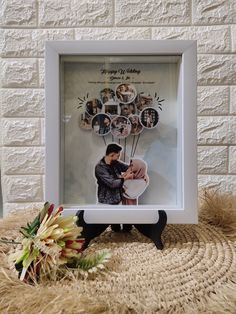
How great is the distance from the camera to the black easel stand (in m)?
0.56

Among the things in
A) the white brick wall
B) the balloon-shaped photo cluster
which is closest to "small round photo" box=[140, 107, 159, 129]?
the balloon-shaped photo cluster

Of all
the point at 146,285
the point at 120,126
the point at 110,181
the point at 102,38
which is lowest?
the point at 146,285

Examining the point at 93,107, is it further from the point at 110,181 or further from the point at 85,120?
the point at 110,181

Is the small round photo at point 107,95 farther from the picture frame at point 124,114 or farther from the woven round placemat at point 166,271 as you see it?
the woven round placemat at point 166,271

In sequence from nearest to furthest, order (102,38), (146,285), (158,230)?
(146,285)
(158,230)
(102,38)

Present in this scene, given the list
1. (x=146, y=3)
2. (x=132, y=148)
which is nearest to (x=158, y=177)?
(x=132, y=148)

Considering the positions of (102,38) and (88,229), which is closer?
(88,229)

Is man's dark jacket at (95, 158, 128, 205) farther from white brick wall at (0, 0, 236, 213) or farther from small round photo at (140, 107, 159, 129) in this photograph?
white brick wall at (0, 0, 236, 213)

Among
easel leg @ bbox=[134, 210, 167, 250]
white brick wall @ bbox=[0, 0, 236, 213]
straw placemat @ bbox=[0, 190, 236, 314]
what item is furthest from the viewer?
white brick wall @ bbox=[0, 0, 236, 213]

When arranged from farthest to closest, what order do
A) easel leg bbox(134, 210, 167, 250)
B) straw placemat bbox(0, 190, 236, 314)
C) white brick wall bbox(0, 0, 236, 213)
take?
white brick wall bbox(0, 0, 236, 213)
easel leg bbox(134, 210, 167, 250)
straw placemat bbox(0, 190, 236, 314)

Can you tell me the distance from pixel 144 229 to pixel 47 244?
193 mm

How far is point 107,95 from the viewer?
1.93 ft

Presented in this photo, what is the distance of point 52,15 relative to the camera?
2.63 feet

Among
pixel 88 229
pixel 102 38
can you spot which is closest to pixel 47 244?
pixel 88 229
